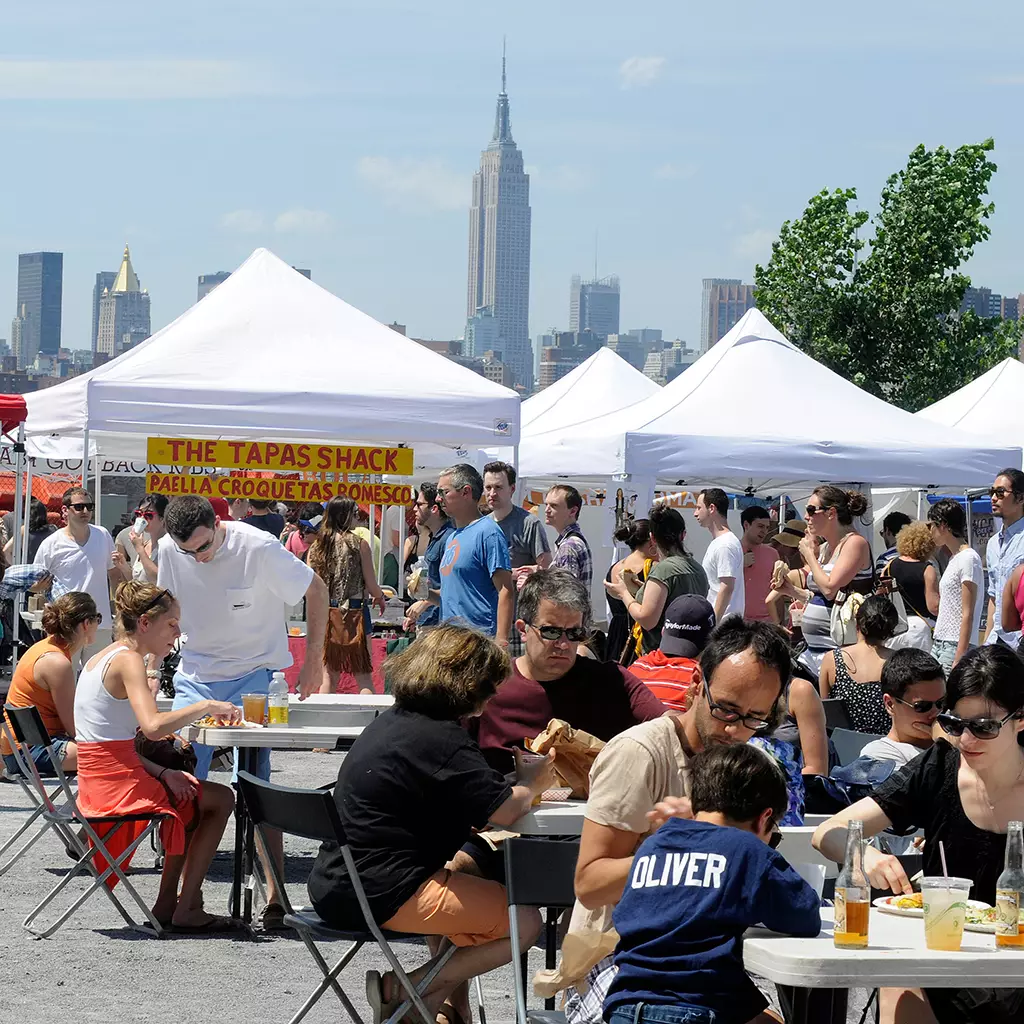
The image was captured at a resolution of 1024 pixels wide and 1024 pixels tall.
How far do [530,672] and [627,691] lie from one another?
1.04 ft

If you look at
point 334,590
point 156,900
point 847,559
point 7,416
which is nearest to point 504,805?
point 156,900

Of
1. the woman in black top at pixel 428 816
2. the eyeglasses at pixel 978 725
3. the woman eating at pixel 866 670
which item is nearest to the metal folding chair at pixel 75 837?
the woman in black top at pixel 428 816

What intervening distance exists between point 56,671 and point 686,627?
9.04ft

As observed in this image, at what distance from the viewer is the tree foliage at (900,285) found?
26.9m

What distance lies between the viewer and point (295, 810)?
4.46 meters

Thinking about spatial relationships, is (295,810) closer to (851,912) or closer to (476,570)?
(851,912)

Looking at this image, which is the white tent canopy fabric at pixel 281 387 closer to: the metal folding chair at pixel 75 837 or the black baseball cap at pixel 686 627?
the black baseball cap at pixel 686 627

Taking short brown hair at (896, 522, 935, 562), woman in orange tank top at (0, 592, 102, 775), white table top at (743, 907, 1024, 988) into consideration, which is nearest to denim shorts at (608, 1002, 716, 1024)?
white table top at (743, 907, 1024, 988)

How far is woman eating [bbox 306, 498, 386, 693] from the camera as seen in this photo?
10844 mm

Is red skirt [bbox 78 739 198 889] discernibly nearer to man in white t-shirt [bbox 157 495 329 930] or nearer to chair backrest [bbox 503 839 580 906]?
man in white t-shirt [bbox 157 495 329 930]

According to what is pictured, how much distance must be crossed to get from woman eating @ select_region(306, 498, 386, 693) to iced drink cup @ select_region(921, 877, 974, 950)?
779 cm

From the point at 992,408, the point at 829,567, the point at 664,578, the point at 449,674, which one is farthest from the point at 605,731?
the point at 992,408

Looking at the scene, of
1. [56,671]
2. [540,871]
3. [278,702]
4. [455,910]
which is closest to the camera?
[540,871]

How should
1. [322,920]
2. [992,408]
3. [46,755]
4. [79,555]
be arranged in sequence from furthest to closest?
[992,408], [79,555], [46,755], [322,920]
